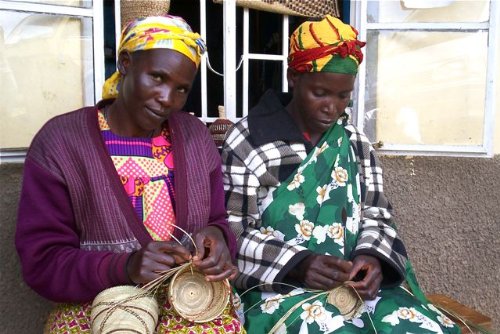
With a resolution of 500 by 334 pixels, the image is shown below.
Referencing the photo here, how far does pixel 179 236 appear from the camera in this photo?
7.63 ft

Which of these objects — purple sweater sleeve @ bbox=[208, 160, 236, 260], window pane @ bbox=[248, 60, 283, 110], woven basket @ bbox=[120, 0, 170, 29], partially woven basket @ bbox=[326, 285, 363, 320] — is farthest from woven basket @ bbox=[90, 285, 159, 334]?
window pane @ bbox=[248, 60, 283, 110]

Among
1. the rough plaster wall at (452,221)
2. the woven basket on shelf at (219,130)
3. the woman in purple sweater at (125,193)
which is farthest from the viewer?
the rough plaster wall at (452,221)

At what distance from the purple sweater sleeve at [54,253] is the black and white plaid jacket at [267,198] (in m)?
0.65

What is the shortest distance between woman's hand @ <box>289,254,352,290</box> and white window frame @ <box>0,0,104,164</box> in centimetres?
133

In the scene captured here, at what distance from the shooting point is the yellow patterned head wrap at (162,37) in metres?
2.21

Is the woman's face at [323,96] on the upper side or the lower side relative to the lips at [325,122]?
upper

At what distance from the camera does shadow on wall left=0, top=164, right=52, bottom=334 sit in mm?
2678

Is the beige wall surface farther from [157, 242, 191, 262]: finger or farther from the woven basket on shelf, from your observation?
[157, 242, 191, 262]: finger

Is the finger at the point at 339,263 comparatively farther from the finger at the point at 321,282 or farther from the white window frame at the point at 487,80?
the white window frame at the point at 487,80

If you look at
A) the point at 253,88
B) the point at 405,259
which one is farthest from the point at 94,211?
the point at 253,88

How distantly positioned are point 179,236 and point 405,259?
1027mm

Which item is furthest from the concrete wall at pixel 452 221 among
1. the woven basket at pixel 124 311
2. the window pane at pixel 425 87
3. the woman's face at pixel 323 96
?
the woven basket at pixel 124 311

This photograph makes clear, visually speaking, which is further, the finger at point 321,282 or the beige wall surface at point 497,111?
the beige wall surface at point 497,111

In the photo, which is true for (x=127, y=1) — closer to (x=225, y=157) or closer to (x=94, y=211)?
(x=225, y=157)
